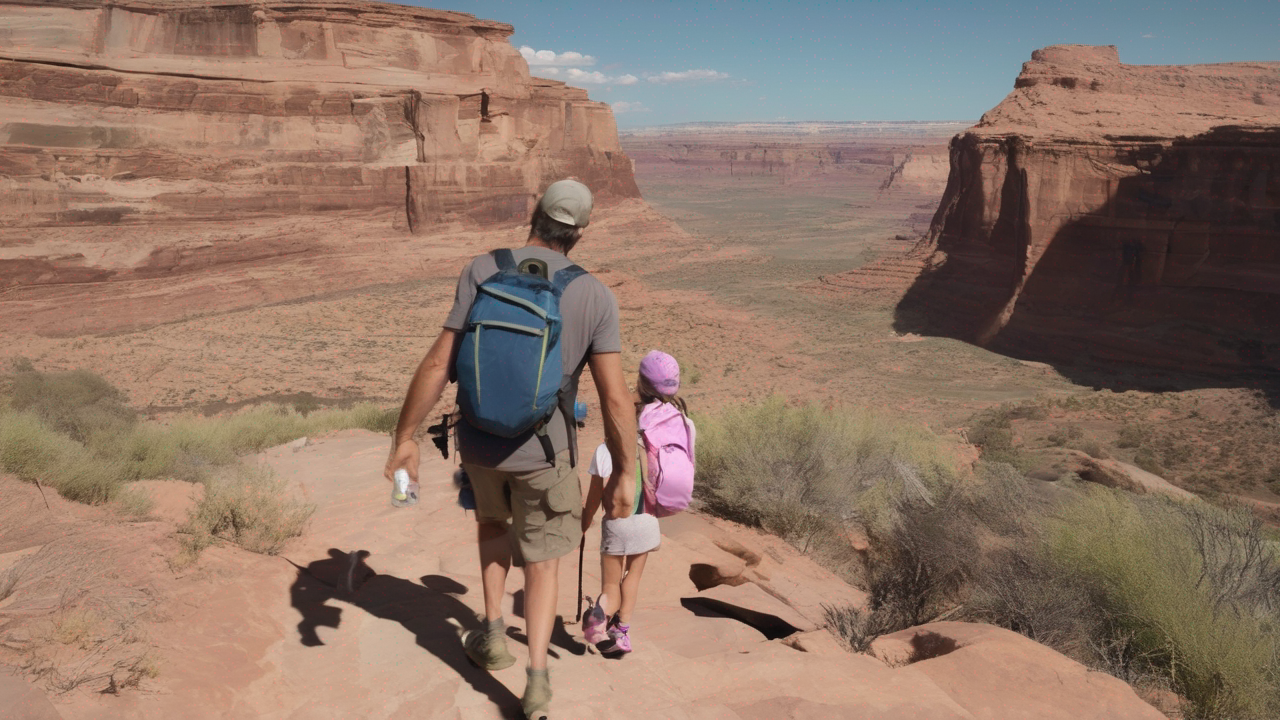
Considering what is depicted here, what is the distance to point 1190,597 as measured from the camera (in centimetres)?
346

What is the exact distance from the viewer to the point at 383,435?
27.6 feet

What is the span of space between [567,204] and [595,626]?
1571 mm

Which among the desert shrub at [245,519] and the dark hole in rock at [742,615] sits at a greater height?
the desert shrub at [245,519]

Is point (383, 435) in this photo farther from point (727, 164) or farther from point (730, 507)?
point (727, 164)

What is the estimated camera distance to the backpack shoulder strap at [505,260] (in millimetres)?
2402

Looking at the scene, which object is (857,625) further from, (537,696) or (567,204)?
(567,204)

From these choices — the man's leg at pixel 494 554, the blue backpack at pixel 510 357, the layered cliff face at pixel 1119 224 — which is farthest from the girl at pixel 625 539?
the layered cliff face at pixel 1119 224

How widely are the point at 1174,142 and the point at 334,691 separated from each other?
2063 centimetres

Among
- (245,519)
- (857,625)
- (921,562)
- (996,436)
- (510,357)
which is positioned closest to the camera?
(510,357)

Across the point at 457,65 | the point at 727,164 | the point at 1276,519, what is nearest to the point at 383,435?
the point at 1276,519

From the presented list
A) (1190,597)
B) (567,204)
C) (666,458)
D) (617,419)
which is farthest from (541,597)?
(1190,597)

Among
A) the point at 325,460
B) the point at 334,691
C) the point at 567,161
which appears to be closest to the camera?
the point at 334,691

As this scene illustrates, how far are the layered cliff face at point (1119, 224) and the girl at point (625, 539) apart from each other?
1734 centimetres

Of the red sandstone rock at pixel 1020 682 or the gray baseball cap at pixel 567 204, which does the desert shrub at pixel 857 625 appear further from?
the gray baseball cap at pixel 567 204
